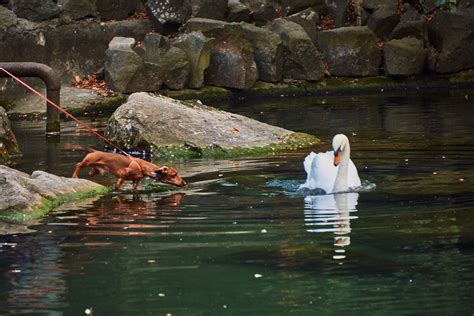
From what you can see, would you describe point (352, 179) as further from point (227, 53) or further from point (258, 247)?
point (227, 53)

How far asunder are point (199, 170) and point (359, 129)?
5.96m

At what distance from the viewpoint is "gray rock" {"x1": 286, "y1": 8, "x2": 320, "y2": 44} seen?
98.8 feet

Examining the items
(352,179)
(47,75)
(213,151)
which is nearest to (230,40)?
(47,75)

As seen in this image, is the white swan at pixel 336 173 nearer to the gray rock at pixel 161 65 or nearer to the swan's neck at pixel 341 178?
the swan's neck at pixel 341 178

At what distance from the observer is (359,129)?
825 inches

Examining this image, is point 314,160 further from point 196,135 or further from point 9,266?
point 9,266

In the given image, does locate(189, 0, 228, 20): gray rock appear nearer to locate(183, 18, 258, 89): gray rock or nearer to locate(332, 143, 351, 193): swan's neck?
locate(183, 18, 258, 89): gray rock

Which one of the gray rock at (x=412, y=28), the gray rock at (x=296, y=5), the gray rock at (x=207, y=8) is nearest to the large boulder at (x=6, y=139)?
the gray rock at (x=207, y=8)

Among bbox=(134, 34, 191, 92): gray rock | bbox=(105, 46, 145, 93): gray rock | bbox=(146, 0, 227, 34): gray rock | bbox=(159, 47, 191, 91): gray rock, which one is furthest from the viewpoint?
bbox=(146, 0, 227, 34): gray rock

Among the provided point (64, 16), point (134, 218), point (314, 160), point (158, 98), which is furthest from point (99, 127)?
point (134, 218)

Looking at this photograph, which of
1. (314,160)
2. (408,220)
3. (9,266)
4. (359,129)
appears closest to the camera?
(9,266)

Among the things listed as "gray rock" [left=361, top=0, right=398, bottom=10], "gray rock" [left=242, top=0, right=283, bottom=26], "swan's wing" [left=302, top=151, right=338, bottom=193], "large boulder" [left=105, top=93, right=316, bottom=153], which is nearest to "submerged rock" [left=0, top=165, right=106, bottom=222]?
"swan's wing" [left=302, top=151, right=338, bottom=193]

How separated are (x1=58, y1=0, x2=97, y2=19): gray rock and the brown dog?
14405mm

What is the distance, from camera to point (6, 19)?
2742 cm
